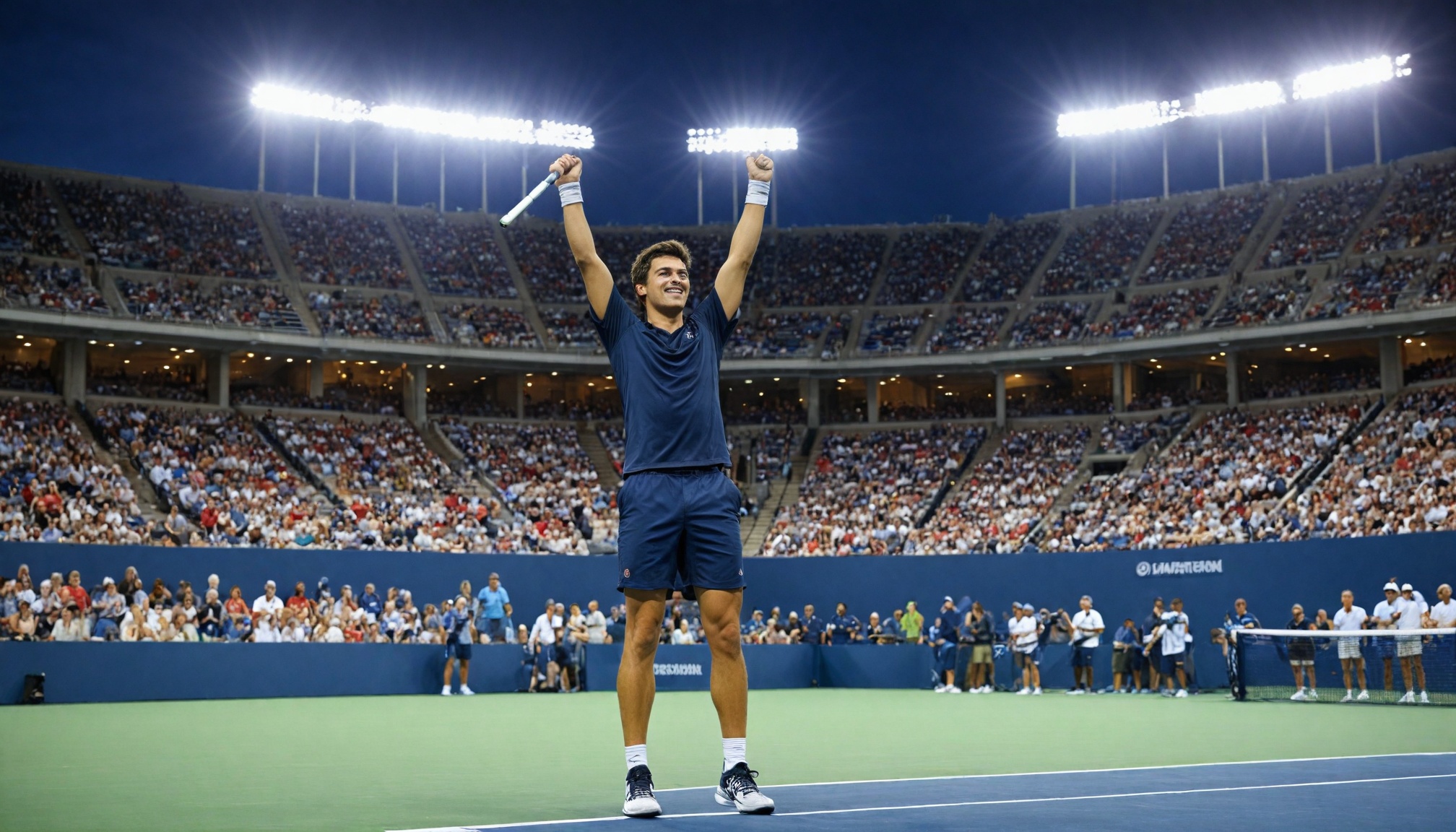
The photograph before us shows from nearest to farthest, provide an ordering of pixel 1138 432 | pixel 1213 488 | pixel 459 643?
pixel 459 643, pixel 1213 488, pixel 1138 432

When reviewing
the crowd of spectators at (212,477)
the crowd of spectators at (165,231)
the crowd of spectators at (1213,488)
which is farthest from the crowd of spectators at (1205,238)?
the crowd of spectators at (165,231)

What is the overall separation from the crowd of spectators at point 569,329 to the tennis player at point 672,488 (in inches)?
1551

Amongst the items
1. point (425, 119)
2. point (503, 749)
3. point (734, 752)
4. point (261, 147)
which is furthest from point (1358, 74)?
point (734, 752)

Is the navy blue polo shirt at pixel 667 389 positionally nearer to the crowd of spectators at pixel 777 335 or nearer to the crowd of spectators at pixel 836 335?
the crowd of spectators at pixel 777 335

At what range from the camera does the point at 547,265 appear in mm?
50844

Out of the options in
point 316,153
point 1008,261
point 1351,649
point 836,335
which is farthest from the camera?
point 316,153

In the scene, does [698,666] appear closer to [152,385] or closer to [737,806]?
[152,385]

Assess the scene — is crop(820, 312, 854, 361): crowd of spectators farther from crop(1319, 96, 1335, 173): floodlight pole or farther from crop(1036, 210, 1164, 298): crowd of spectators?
crop(1319, 96, 1335, 173): floodlight pole

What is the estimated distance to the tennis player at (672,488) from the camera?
6.14 meters

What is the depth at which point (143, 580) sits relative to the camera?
2750 centimetres

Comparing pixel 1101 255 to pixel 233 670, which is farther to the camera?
pixel 1101 255

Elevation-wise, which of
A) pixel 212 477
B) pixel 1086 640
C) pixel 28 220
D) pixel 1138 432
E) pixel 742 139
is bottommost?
pixel 1086 640

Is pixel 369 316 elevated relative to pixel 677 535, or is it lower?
elevated

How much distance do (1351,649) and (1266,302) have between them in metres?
23.7
